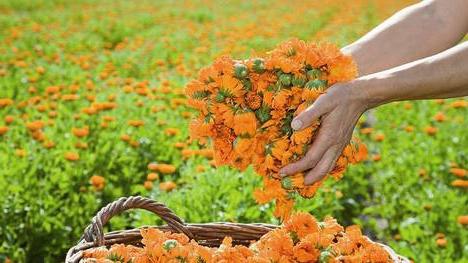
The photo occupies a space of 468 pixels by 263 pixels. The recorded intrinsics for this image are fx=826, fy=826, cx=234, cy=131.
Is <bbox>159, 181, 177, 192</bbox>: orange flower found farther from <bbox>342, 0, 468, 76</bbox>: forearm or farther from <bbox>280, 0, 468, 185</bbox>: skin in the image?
<bbox>280, 0, 468, 185</bbox>: skin

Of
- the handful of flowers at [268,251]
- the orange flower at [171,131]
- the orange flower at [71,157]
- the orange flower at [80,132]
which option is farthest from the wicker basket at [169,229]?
the orange flower at [171,131]

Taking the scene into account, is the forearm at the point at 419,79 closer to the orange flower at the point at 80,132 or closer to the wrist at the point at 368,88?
the wrist at the point at 368,88

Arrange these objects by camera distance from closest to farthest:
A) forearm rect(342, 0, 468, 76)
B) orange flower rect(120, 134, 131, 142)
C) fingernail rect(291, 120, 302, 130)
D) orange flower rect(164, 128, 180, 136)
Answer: fingernail rect(291, 120, 302, 130)
forearm rect(342, 0, 468, 76)
orange flower rect(120, 134, 131, 142)
orange flower rect(164, 128, 180, 136)

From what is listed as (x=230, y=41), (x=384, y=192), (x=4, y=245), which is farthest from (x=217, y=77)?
(x=230, y=41)

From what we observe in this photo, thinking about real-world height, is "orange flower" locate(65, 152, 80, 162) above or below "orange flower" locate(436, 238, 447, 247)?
above

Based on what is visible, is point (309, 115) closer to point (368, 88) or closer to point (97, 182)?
point (368, 88)

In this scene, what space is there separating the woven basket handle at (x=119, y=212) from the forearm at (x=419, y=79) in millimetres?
771

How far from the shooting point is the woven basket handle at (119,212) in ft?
7.95

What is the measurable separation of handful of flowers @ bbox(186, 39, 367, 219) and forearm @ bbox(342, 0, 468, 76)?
50 centimetres

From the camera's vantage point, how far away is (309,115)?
7.15 ft

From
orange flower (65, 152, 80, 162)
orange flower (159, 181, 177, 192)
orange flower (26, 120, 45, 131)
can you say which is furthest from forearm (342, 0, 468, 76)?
orange flower (26, 120, 45, 131)

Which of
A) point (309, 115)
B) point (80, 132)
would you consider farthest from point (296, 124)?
point (80, 132)

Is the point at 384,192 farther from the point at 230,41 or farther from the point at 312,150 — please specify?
the point at 230,41

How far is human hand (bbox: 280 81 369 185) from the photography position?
220cm
